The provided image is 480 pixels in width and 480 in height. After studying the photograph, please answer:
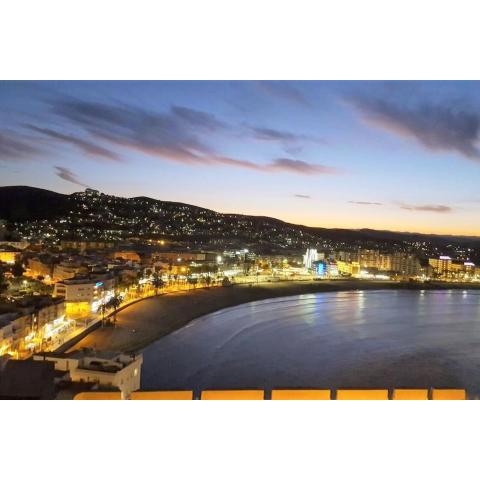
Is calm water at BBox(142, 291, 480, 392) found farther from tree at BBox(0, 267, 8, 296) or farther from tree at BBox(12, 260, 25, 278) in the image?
tree at BBox(12, 260, 25, 278)

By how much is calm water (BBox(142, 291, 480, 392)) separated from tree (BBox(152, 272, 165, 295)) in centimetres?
84

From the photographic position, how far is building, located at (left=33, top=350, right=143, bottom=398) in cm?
272

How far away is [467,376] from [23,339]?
401 centimetres

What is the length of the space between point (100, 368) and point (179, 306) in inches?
127

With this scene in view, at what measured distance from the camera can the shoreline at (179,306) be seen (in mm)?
4035

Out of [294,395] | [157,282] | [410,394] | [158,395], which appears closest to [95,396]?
[158,395]

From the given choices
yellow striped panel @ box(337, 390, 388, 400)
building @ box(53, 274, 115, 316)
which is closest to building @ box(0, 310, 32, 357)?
building @ box(53, 274, 115, 316)

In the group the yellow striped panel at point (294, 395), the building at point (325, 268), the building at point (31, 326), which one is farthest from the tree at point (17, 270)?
the building at point (325, 268)

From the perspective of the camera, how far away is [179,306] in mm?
6043

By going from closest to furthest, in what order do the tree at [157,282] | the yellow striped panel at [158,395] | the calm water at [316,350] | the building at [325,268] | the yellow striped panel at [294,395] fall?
the yellow striped panel at [158,395] < the yellow striped panel at [294,395] < the calm water at [316,350] < the tree at [157,282] < the building at [325,268]

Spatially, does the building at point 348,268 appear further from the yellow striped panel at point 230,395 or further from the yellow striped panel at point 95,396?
the yellow striped panel at point 95,396

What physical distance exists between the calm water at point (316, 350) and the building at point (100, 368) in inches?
22.9

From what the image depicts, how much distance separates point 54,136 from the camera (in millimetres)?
3662
